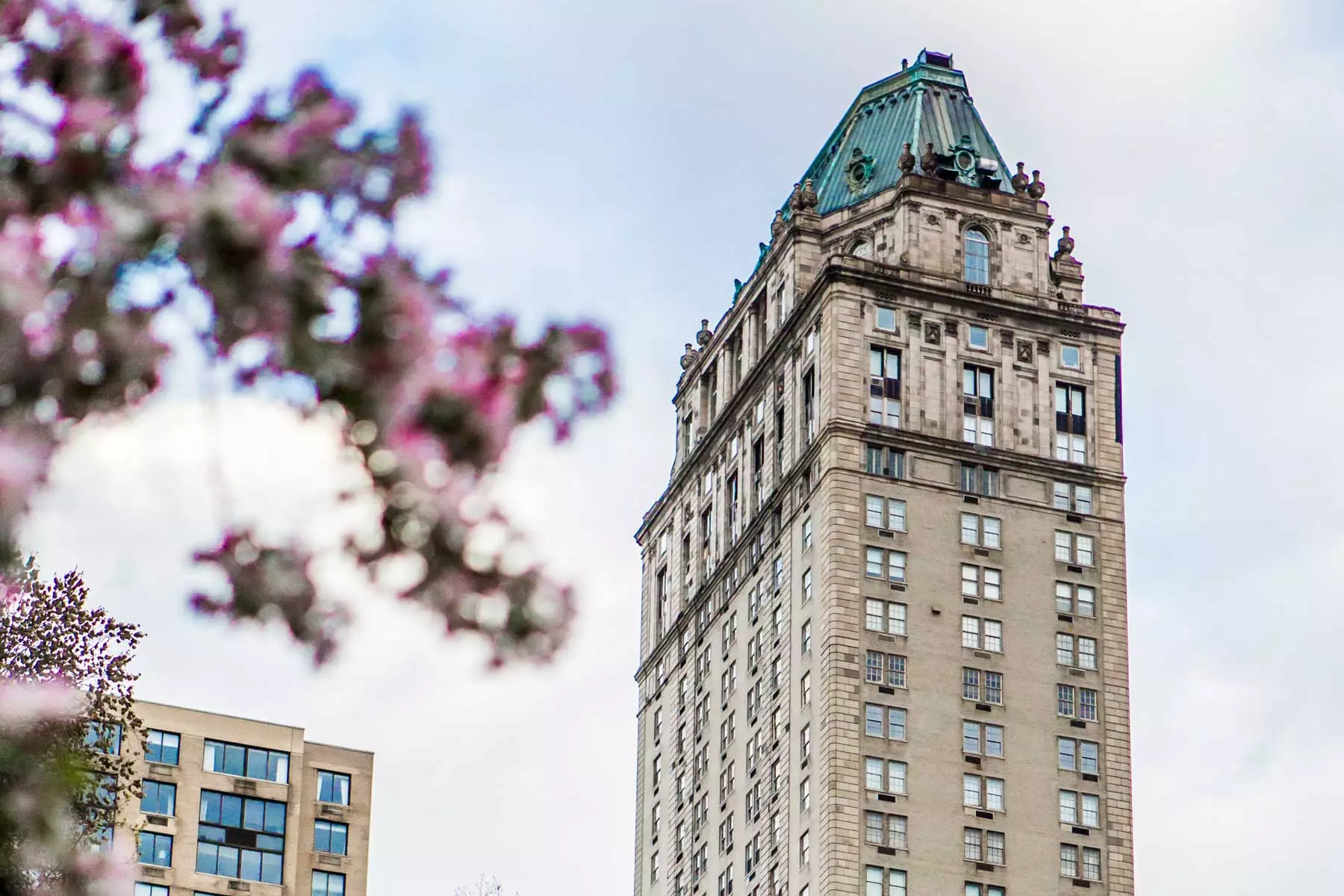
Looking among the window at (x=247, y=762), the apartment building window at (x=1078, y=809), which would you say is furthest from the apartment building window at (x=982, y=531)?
the window at (x=247, y=762)

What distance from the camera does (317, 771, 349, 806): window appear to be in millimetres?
120500

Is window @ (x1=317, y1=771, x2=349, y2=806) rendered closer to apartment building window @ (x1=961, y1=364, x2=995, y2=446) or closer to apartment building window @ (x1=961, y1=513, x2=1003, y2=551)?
apartment building window @ (x1=961, y1=513, x2=1003, y2=551)

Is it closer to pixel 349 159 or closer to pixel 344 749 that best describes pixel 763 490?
pixel 344 749

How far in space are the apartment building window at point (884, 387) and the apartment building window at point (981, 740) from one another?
60.3 feet

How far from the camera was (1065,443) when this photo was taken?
155m

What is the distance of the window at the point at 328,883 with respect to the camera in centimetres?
11788

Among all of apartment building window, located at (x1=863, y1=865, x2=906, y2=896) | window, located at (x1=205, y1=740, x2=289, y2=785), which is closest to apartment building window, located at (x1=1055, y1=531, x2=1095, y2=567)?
apartment building window, located at (x1=863, y1=865, x2=906, y2=896)

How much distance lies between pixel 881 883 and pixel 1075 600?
2110cm

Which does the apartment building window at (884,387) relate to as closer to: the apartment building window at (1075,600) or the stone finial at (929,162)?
the stone finial at (929,162)

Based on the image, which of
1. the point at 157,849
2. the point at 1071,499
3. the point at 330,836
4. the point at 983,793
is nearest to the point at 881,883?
the point at 983,793

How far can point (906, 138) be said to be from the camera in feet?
543

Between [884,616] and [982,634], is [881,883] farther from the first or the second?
[982,634]

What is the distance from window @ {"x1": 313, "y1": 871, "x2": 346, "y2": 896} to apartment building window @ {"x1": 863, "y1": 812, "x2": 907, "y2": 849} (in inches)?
1229

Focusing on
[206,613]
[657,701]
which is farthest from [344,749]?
[206,613]
